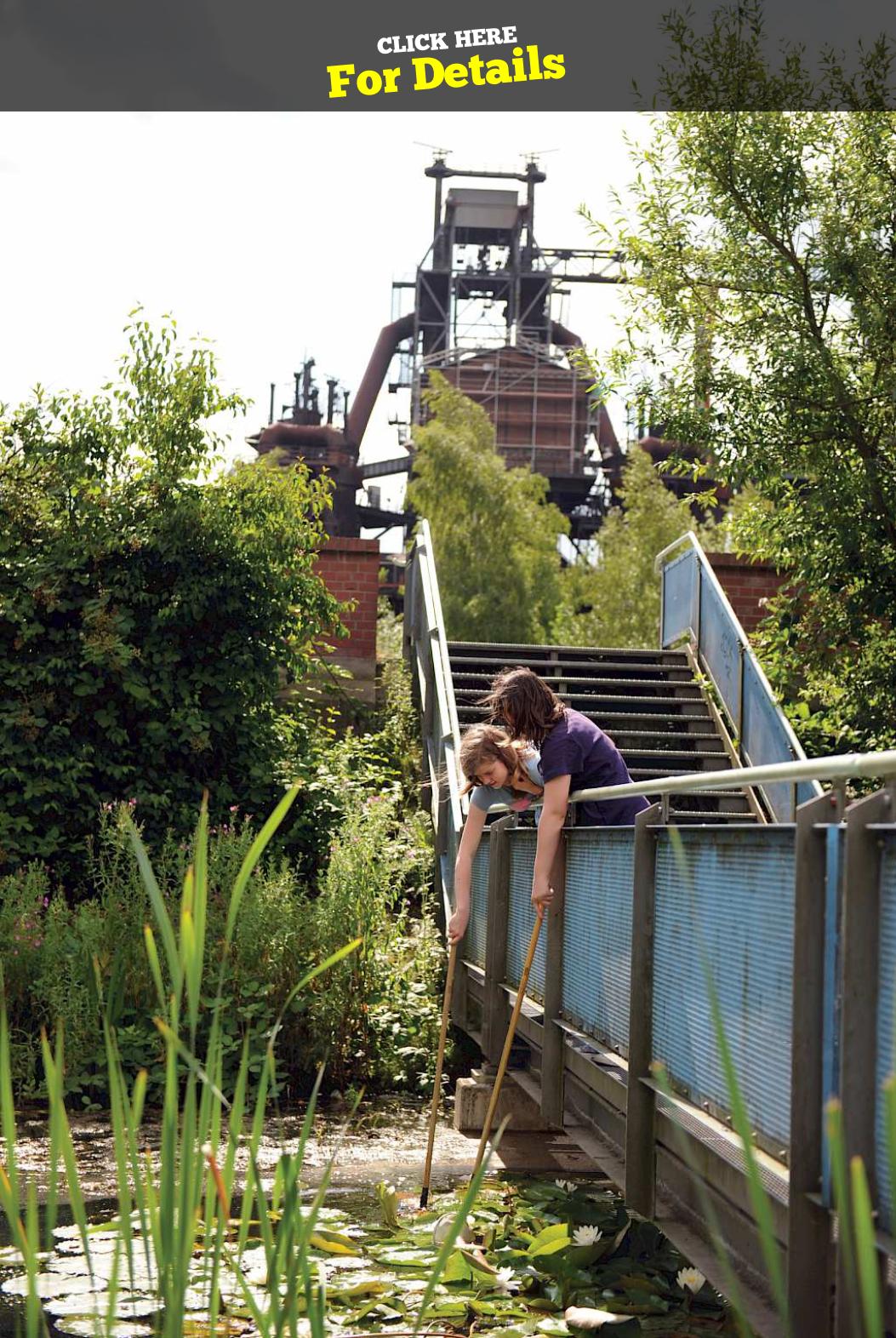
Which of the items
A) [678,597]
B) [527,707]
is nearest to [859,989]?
[527,707]

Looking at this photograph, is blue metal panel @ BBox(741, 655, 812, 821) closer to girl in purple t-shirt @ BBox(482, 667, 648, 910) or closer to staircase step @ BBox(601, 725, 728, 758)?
staircase step @ BBox(601, 725, 728, 758)

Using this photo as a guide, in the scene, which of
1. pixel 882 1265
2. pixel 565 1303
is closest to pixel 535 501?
pixel 565 1303

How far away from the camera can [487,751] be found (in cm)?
541

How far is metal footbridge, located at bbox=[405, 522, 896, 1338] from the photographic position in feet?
7.40

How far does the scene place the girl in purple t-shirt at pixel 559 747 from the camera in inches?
201

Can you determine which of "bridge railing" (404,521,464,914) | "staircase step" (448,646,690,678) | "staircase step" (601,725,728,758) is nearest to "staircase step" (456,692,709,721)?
"staircase step" (601,725,728,758)

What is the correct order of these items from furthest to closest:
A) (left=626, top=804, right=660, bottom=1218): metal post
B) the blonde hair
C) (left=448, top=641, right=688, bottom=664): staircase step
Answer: (left=448, top=641, right=688, bottom=664): staircase step
the blonde hair
(left=626, top=804, right=660, bottom=1218): metal post

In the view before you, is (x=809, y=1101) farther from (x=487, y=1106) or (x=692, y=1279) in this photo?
(x=487, y=1106)

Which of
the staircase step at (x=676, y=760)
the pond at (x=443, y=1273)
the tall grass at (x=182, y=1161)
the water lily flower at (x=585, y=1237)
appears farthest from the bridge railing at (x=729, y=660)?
the tall grass at (x=182, y=1161)

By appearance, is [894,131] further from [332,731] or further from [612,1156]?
[612,1156]

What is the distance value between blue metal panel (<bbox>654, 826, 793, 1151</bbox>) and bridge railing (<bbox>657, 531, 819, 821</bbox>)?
469 centimetres

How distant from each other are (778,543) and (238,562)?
4240 mm

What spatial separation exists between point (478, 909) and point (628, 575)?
66.7 ft

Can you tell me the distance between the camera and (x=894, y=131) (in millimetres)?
10117
